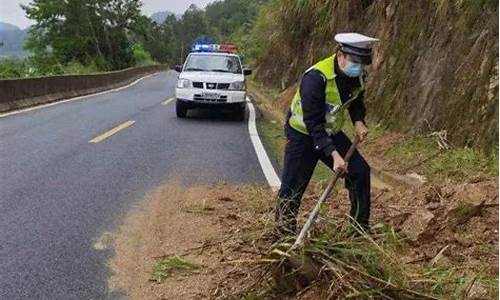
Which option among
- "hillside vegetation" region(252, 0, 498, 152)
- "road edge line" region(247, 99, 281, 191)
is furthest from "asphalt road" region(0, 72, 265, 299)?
"hillside vegetation" region(252, 0, 498, 152)

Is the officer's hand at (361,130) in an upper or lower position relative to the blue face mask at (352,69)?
lower

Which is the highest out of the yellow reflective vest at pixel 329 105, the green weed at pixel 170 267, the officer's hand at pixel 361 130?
the yellow reflective vest at pixel 329 105

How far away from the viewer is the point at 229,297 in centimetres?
415

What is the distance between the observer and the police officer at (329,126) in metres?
4.45

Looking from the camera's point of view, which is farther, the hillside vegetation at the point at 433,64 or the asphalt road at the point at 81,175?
the hillside vegetation at the point at 433,64

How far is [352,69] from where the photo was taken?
4.48m

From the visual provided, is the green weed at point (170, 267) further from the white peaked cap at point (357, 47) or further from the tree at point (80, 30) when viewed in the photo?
the tree at point (80, 30)

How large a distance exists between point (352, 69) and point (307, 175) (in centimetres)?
92

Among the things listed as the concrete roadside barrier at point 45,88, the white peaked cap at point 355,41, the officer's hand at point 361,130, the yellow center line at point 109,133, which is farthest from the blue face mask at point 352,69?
the concrete roadside barrier at point 45,88

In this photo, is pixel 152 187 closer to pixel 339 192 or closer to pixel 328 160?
pixel 339 192

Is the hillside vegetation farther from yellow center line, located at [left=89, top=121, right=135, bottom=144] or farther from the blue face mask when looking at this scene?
yellow center line, located at [left=89, top=121, right=135, bottom=144]

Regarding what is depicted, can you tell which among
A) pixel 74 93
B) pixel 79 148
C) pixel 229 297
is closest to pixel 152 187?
pixel 79 148

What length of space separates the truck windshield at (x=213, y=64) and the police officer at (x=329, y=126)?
12.0 metres

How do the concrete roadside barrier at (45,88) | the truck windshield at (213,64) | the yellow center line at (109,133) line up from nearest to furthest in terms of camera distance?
the yellow center line at (109,133), the concrete roadside barrier at (45,88), the truck windshield at (213,64)
